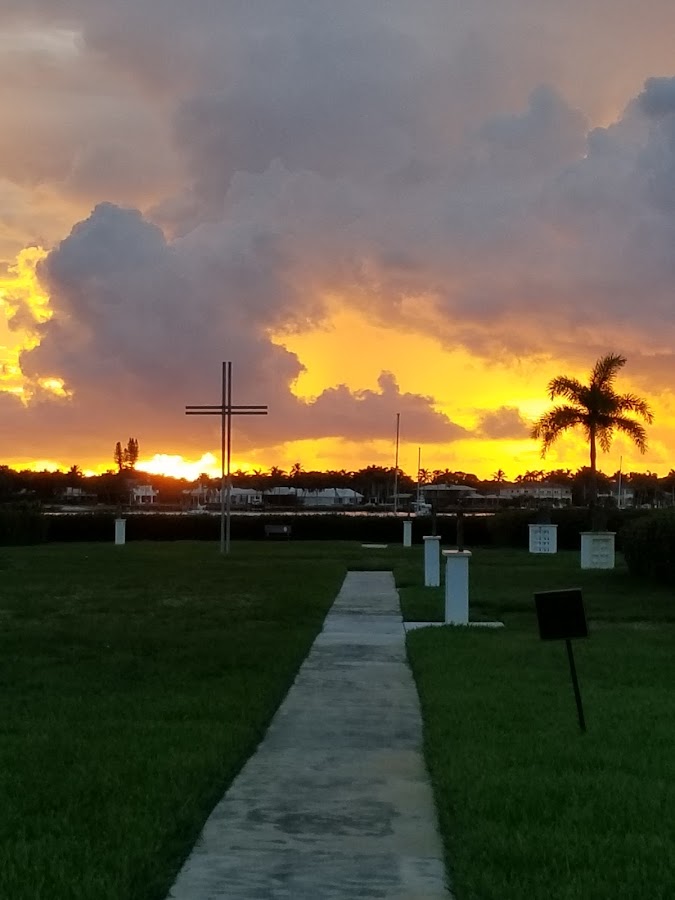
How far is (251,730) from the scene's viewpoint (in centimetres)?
814

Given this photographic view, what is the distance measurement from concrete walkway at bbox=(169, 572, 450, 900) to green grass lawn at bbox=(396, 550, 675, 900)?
0.17 meters

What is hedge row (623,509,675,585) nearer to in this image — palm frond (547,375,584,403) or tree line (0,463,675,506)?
palm frond (547,375,584,403)

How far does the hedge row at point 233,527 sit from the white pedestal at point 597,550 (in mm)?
14629

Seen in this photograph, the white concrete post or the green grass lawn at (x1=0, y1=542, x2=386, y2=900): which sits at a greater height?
the white concrete post

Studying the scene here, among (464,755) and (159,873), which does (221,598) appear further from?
(159,873)

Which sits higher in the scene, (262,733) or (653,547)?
(653,547)

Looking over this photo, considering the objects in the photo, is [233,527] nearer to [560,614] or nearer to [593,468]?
[593,468]

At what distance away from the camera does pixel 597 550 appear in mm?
27641

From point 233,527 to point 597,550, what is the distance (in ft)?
72.5

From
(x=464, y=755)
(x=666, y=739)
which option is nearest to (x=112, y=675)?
(x=464, y=755)

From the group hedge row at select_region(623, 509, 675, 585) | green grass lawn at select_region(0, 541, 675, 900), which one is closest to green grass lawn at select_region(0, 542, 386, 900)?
green grass lawn at select_region(0, 541, 675, 900)

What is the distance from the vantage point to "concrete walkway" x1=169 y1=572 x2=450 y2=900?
4.98 metres

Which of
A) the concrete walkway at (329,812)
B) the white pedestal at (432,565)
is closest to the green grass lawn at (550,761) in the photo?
the concrete walkway at (329,812)

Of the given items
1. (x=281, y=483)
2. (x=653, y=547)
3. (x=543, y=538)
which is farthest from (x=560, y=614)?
(x=281, y=483)
